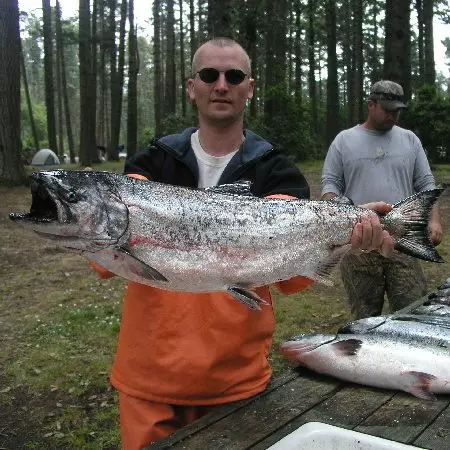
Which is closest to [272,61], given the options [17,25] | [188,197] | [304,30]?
[304,30]

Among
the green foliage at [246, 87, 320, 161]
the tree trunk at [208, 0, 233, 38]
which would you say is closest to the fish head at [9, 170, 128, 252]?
the tree trunk at [208, 0, 233, 38]

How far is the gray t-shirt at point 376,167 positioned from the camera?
575cm

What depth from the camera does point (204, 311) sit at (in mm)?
2822

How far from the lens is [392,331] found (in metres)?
4.04

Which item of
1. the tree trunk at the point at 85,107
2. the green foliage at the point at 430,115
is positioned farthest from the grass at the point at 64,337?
the tree trunk at the point at 85,107

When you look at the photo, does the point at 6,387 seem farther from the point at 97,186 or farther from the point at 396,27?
the point at 396,27

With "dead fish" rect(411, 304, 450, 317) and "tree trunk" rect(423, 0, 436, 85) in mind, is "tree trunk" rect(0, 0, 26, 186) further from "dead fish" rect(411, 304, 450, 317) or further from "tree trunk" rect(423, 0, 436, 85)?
"tree trunk" rect(423, 0, 436, 85)

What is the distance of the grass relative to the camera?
5.01 metres

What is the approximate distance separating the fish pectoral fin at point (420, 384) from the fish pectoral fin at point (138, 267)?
6.30ft

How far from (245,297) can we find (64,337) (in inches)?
192

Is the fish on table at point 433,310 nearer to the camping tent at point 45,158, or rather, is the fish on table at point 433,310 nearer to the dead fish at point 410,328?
the dead fish at point 410,328

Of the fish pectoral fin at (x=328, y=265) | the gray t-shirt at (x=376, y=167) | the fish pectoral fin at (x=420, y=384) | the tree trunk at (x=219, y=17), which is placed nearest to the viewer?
the fish pectoral fin at (x=328, y=265)

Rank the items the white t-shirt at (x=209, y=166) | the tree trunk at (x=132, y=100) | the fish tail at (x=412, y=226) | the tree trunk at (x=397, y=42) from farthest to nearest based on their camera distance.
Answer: the tree trunk at (x=132, y=100), the tree trunk at (x=397, y=42), the white t-shirt at (x=209, y=166), the fish tail at (x=412, y=226)

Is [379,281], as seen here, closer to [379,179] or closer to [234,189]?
[379,179]
